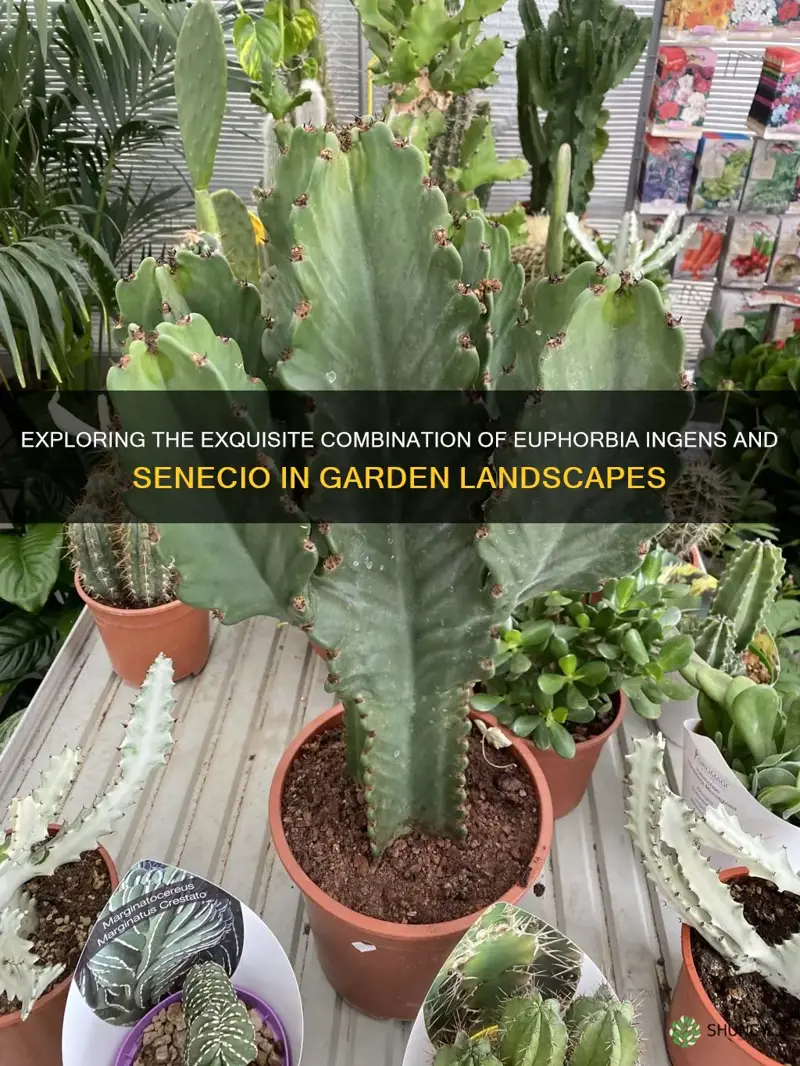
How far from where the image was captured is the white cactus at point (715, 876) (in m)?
0.67

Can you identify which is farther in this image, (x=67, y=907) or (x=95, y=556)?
(x=95, y=556)

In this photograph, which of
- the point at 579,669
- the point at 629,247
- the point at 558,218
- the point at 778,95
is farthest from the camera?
the point at 778,95

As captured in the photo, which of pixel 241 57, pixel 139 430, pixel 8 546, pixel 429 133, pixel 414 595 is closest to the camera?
pixel 139 430

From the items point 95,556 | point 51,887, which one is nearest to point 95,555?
point 95,556

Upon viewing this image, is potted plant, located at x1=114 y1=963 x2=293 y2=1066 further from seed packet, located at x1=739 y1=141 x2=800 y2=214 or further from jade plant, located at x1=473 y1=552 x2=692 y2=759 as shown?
seed packet, located at x1=739 y1=141 x2=800 y2=214

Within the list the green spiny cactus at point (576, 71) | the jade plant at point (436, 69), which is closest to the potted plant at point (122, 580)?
the jade plant at point (436, 69)

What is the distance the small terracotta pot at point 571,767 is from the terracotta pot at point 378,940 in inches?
3.8

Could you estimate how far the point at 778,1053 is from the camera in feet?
2.21

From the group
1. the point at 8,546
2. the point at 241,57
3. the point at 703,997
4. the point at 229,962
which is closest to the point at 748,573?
the point at 703,997

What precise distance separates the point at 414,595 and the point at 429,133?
0.75 metres

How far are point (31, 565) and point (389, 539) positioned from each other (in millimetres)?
976

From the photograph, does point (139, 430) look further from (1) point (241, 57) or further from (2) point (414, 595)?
(1) point (241, 57)

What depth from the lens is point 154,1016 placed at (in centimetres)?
69
